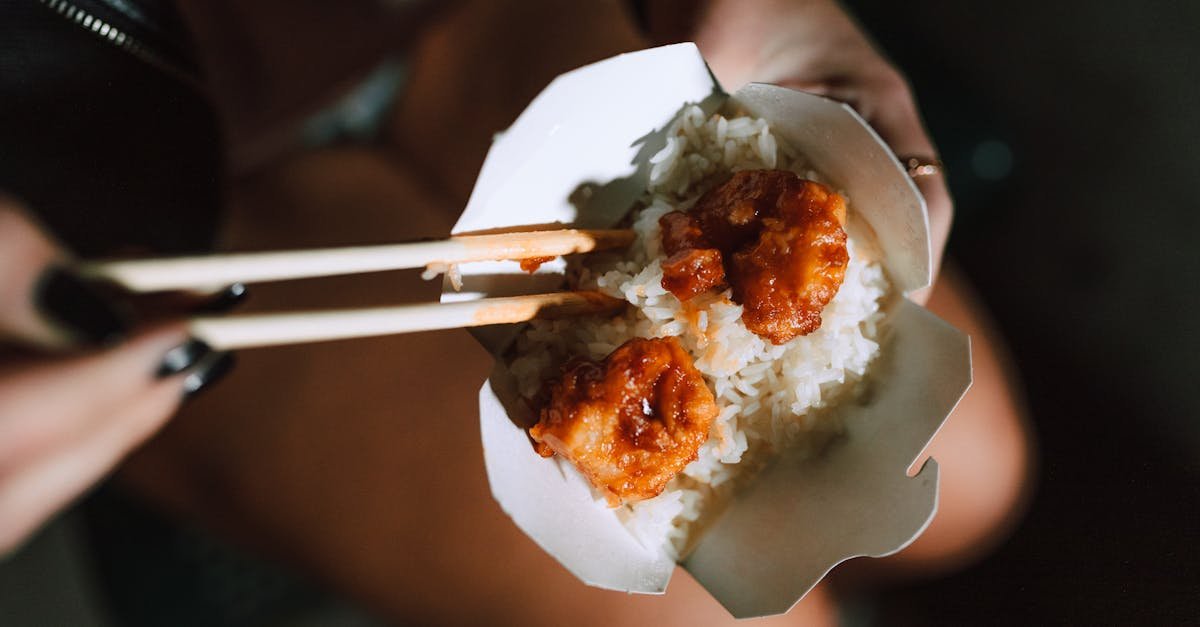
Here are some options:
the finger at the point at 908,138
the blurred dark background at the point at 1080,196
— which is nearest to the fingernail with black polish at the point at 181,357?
the finger at the point at 908,138

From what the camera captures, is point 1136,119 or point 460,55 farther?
point 1136,119

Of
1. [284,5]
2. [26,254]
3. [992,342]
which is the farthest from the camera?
[284,5]

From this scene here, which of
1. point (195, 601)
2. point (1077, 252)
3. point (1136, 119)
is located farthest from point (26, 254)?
point (1136, 119)

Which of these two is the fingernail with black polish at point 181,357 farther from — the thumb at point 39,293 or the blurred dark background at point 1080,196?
the blurred dark background at point 1080,196

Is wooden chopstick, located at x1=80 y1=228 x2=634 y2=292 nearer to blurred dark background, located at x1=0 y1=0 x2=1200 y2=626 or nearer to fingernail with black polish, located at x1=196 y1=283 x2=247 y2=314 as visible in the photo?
fingernail with black polish, located at x1=196 y1=283 x2=247 y2=314

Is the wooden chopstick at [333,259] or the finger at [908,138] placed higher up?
the wooden chopstick at [333,259]

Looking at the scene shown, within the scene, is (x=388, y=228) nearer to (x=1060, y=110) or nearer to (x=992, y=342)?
(x=992, y=342)
